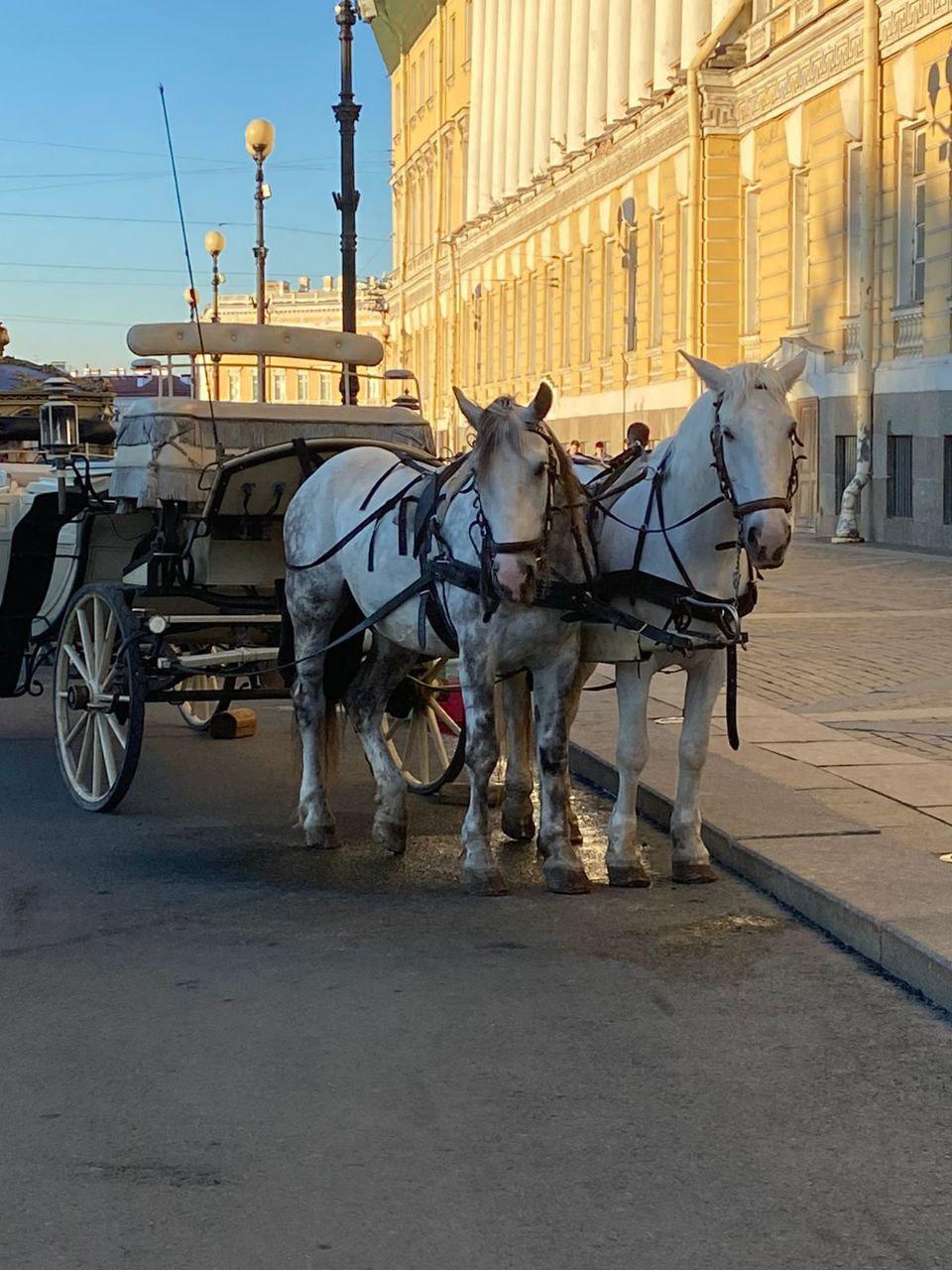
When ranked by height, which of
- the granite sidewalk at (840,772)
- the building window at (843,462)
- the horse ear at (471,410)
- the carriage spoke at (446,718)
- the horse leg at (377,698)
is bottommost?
the granite sidewalk at (840,772)

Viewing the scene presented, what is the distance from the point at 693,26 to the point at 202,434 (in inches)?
1027

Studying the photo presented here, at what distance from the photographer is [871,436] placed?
26.3 m

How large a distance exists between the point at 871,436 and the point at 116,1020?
22.1 metres

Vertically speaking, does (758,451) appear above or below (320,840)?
above

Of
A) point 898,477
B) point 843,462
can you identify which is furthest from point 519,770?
point 843,462

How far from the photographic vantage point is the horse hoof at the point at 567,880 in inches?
282

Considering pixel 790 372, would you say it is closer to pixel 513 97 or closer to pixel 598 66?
pixel 598 66

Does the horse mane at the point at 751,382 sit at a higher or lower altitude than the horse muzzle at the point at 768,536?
higher

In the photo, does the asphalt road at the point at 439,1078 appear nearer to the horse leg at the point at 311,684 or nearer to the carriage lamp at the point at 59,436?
the horse leg at the point at 311,684

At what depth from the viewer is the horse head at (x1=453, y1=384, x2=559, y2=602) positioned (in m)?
6.59

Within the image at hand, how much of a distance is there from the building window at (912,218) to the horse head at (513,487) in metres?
20.0

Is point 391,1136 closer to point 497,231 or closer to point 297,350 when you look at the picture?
point 297,350

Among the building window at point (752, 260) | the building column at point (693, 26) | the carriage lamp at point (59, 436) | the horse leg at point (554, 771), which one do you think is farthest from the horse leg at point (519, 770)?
the building column at point (693, 26)

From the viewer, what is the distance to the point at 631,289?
38.9 m
